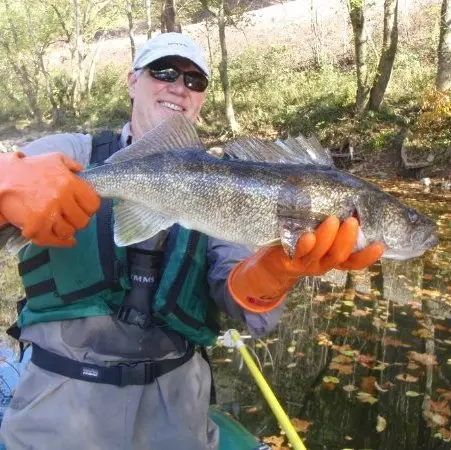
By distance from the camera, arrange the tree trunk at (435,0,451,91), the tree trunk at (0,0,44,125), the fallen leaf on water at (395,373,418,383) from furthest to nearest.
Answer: the tree trunk at (0,0,44,125), the tree trunk at (435,0,451,91), the fallen leaf on water at (395,373,418,383)

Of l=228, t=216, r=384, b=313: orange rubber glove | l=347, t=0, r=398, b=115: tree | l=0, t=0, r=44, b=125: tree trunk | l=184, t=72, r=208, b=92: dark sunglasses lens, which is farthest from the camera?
l=0, t=0, r=44, b=125: tree trunk

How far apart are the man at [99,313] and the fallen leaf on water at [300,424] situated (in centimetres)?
178

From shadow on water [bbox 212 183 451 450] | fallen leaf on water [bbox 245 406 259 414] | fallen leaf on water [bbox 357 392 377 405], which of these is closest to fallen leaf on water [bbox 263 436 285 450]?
shadow on water [bbox 212 183 451 450]

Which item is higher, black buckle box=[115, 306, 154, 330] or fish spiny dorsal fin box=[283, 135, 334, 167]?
fish spiny dorsal fin box=[283, 135, 334, 167]

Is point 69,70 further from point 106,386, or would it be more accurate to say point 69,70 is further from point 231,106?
point 106,386

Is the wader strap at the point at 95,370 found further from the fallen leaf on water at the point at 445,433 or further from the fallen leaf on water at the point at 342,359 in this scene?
the fallen leaf on water at the point at 342,359

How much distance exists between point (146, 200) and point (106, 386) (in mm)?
1018

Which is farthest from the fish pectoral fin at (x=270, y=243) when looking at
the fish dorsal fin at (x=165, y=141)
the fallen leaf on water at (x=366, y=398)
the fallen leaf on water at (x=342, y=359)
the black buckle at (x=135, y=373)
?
the fallen leaf on water at (x=342, y=359)

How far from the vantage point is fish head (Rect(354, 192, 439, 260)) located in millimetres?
2438

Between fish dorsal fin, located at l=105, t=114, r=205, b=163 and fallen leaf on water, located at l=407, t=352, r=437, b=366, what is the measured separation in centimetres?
414

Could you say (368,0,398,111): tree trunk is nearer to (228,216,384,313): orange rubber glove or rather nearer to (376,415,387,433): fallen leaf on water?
(376,415,387,433): fallen leaf on water

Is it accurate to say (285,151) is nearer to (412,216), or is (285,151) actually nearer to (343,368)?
(412,216)

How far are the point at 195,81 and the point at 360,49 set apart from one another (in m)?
17.3

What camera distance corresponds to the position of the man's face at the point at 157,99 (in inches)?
135
